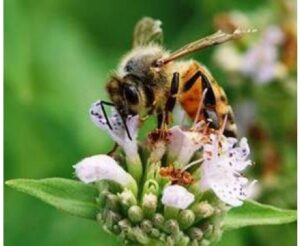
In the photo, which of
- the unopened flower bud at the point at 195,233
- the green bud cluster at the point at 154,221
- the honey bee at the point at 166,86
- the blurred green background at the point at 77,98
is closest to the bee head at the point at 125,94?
the honey bee at the point at 166,86

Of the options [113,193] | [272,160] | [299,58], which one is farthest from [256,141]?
[113,193]

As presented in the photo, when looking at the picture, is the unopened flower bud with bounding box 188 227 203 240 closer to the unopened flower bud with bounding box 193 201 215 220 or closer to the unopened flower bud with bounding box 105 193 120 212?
the unopened flower bud with bounding box 193 201 215 220

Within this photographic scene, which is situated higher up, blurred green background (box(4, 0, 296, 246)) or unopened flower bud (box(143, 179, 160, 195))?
blurred green background (box(4, 0, 296, 246))

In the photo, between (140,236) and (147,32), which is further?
(147,32)

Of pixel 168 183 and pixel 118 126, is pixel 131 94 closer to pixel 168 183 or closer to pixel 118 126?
pixel 118 126

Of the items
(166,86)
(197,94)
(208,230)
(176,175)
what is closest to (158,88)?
(166,86)

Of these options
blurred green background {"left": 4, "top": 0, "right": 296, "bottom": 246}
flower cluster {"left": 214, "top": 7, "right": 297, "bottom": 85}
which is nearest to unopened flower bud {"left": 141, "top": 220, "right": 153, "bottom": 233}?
blurred green background {"left": 4, "top": 0, "right": 296, "bottom": 246}

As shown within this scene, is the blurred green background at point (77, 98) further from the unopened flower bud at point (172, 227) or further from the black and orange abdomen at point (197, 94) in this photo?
the unopened flower bud at point (172, 227)
